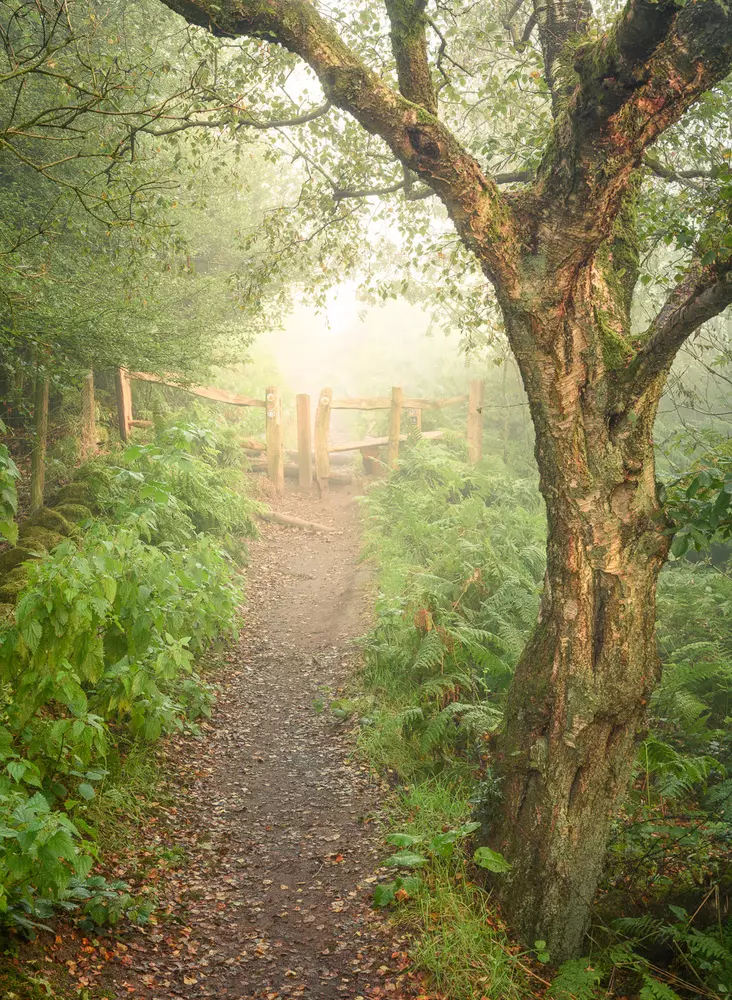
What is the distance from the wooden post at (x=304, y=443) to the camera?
14.5 m

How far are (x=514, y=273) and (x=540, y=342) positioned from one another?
1.40 feet

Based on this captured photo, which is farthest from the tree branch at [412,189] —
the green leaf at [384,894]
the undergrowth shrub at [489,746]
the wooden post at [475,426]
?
the wooden post at [475,426]

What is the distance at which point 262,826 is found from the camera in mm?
5207

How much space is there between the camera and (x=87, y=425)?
10.1 metres

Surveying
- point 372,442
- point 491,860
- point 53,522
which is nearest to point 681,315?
point 491,860

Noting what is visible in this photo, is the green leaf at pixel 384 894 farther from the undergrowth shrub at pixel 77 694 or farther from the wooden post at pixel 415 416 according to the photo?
the wooden post at pixel 415 416

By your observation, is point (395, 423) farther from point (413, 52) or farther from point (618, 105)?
point (618, 105)

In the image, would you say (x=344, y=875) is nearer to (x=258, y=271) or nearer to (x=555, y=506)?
(x=555, y=506)

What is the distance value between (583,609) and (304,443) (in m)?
11.1

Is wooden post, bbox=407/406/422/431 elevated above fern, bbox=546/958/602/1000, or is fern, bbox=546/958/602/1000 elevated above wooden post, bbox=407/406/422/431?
wooden post, bbox=407/406/422/431

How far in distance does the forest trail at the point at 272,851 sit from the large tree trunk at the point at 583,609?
110 cm

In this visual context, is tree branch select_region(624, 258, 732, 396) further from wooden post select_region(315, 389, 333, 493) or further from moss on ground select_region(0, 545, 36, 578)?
wooden post select_region(315, 389, 333, 493)

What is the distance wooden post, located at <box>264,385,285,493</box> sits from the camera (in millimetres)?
13891

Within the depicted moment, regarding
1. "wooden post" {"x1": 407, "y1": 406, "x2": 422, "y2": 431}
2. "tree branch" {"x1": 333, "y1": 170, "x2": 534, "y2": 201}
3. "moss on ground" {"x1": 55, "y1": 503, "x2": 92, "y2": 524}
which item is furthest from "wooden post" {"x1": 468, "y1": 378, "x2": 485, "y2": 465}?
"moss on ground" {"x1": 55, "y1": 503, "x2": 92, "y2": 524}
